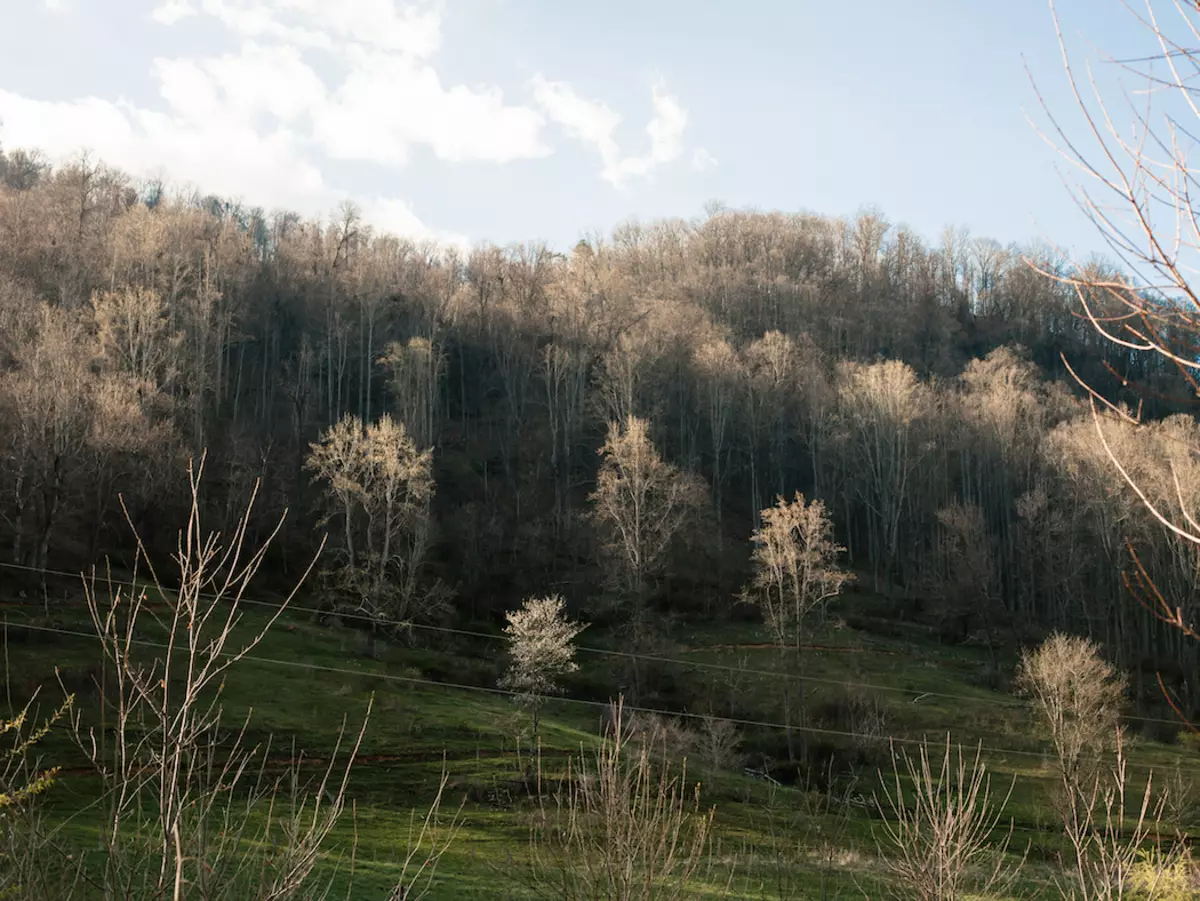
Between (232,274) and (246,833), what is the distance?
48779mm

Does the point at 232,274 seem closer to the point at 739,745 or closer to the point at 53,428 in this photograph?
the point at 53,428

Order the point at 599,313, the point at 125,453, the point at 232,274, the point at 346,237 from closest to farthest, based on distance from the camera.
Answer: the point at 125,453 < the point at 232,274 < the point at 599,313 < the point at 346,237

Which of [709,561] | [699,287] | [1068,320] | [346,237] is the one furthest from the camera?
A: [1068,320]

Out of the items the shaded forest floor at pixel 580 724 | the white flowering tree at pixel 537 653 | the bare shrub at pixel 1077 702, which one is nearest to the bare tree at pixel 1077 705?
the bare shrub at pixel 1077 702

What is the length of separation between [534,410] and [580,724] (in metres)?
34.1

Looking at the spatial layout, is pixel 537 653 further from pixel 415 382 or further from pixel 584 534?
pixel 415 382

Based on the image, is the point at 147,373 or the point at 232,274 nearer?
the point at 147,373

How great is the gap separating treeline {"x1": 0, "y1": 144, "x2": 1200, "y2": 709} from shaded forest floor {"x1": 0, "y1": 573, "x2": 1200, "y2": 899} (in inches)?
226

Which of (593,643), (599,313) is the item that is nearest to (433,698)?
(593,643)

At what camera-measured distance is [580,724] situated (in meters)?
37.8

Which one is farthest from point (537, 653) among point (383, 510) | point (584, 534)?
point (584, 534)

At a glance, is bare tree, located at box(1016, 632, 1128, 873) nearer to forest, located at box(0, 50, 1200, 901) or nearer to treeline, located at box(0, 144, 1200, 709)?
forest, located at box(0, 50, 1200, 901)

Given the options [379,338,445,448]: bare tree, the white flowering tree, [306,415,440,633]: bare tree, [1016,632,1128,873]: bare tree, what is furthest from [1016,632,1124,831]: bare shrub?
[379,338,445,448]: bare tree

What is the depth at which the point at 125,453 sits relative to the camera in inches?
1604
